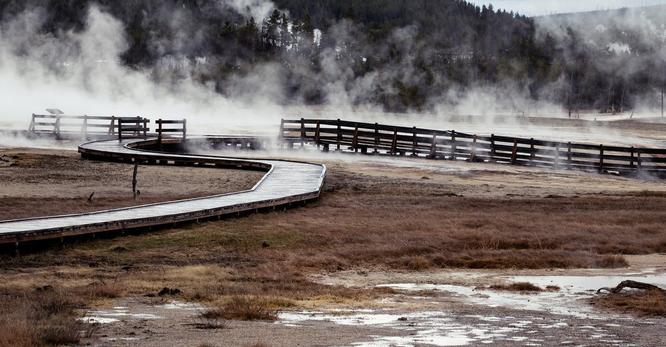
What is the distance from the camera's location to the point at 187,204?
27766 mm

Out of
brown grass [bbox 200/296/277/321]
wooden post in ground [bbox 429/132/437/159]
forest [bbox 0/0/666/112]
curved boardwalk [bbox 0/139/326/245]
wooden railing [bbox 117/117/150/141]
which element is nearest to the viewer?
brown grass [bbox 200/296/277/321]

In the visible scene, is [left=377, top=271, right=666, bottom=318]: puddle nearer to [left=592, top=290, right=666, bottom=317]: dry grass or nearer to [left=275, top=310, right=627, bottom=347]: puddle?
[left=592, top=290, right=666, bottom=317]: dry grass

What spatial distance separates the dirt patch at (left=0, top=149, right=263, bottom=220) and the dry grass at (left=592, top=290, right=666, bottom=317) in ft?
40.7

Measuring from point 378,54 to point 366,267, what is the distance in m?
80.0

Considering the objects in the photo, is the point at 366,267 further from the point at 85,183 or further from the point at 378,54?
the point at 378,54

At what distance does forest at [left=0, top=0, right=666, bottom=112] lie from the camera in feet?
315

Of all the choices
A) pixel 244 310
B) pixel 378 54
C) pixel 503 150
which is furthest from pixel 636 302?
pixel 378 54

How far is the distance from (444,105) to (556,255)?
72654 millimetres

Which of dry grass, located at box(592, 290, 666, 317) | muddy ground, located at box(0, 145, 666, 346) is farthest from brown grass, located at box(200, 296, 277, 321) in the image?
dry grass, located at box(592, 290, 666, 317)

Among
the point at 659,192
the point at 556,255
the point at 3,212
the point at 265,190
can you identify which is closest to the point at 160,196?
the point at 265,190

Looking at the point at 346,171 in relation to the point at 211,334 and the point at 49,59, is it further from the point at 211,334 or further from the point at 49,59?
the point at 49,59

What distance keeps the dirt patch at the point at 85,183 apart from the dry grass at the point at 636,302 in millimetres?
12397

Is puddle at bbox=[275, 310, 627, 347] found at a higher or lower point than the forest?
lower

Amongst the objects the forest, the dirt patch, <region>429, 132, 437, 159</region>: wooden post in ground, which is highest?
the forest
